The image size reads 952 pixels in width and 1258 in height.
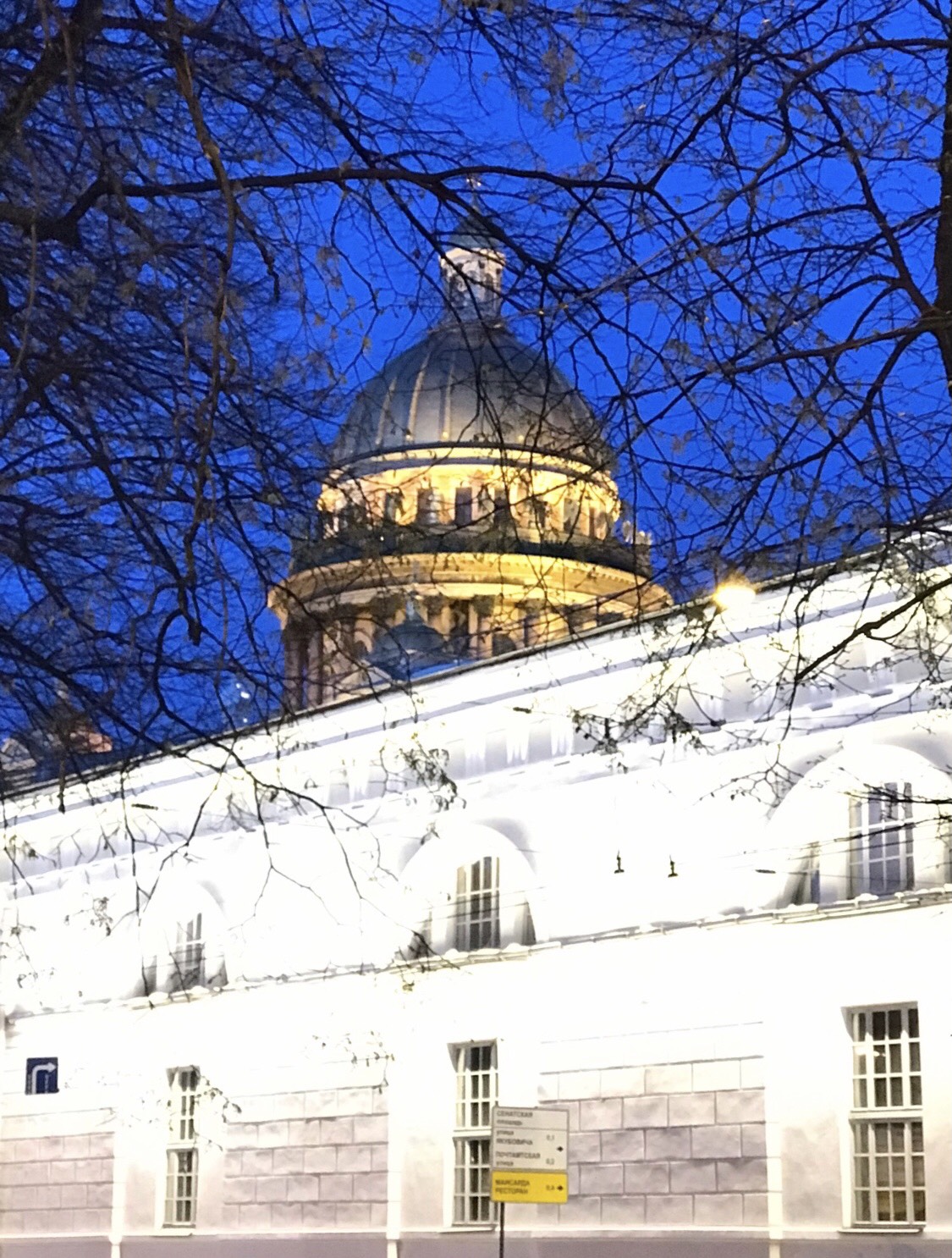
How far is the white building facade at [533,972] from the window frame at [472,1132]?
0.05 metres

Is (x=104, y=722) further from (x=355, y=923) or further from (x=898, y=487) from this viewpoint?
(x=355, y=923)

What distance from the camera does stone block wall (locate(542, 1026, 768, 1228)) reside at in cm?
2823

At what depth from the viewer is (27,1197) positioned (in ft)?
136

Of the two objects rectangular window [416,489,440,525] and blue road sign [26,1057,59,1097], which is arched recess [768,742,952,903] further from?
rectangular window [416,489,440,525]

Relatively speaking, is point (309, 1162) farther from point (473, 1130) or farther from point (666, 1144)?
point (666, 1144)

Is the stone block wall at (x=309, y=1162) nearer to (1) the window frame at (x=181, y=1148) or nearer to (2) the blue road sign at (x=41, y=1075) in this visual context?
(1) the window frame at (x=181, y=1148)

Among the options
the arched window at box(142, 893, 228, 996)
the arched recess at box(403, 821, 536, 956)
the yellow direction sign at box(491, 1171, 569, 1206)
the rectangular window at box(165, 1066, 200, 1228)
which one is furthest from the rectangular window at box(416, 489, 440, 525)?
the rectangular window at box(165, 1066, 200, 1228)

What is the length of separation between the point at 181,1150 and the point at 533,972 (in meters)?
8.85

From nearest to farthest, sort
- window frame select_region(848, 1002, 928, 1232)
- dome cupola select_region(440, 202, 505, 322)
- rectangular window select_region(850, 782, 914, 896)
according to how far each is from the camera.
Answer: dome cupola select_region(440, 202, 505, 322) → window frame select_region(848, 1002, 928, 1232) → rectangular window select_region(850, 782, 914, 896)

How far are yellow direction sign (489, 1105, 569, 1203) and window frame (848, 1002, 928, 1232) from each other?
4981 mm

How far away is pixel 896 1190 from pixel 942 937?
2.80m

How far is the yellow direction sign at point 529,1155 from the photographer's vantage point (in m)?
23.2

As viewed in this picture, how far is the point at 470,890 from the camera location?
3291 centimetres

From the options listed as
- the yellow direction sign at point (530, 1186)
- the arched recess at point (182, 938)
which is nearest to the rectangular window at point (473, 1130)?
the arched recess at point (182, 938)
